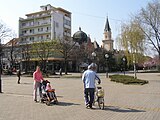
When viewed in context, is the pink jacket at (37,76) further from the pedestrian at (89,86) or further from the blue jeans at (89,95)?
the blue jeans at (89,95)

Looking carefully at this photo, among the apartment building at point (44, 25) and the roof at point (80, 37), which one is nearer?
the apartment building at point (44, 25)

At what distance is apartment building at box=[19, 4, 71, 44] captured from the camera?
81188mm

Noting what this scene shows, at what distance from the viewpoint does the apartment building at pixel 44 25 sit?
81188 millimetres

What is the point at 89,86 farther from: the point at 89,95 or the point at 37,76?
the point at 37,76

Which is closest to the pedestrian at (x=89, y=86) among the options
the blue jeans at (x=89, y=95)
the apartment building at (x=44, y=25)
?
the blue jeans at (x=89, y=95)

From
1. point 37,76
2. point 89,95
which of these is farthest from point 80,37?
point 89,95

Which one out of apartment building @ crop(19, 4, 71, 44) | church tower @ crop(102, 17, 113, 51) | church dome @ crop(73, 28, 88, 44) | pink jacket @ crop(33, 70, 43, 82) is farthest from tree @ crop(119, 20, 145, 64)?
church tower @ crop(102, 17, 113, 51)

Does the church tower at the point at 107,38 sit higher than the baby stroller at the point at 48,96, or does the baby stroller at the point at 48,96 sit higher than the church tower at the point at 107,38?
the church tower at the point at 107,38

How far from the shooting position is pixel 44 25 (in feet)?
271

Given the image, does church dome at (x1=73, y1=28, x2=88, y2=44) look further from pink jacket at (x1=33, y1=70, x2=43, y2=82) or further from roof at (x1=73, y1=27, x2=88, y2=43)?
pink jacket at (x1=33, y1=70, x2=43, y2=82)

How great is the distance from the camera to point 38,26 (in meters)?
83.9

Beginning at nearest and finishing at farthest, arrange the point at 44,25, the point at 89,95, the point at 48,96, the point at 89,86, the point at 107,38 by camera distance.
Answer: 1. the point at 89,86
2. the point at 89,95
3. the point at 48,96
4. the point at 44,25
5. the point at 107,38

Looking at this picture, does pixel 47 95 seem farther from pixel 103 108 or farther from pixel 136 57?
pixel 136 57

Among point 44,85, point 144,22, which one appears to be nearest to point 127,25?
point 144,22
